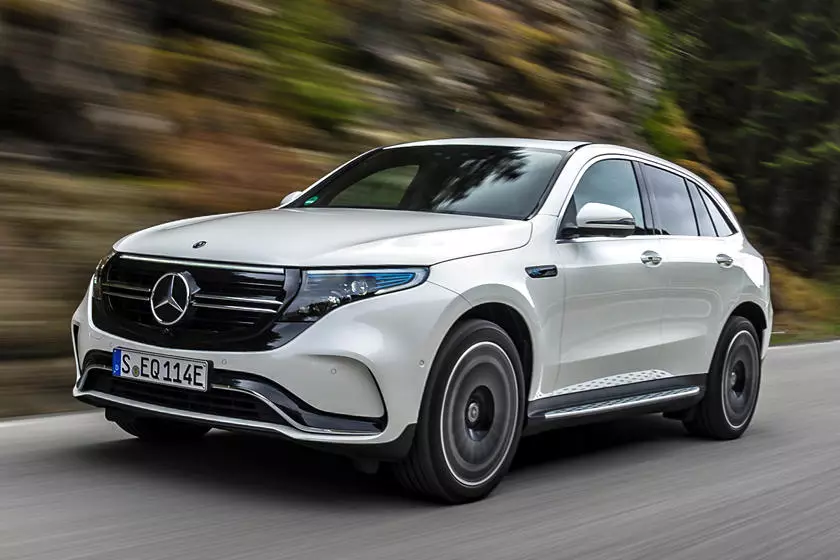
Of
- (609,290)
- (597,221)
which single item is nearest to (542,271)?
(597,221)

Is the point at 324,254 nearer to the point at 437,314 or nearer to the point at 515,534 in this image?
the point at 437,314

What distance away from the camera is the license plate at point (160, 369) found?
5086 millimetres

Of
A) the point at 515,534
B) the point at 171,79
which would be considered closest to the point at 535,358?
the point at 515,534

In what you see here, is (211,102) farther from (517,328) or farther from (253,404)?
(253,404)

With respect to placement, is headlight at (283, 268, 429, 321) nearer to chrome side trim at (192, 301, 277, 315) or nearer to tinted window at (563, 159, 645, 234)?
chrome side trim at (192, 301, 277, 315)

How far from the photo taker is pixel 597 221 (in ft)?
20.0

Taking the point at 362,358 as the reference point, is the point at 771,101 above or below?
below

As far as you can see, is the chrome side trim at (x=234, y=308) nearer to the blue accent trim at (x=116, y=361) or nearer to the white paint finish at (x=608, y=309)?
the blue accent trim at (x=116, y=361)

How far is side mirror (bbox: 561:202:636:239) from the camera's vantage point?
6.09m

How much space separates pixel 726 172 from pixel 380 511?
24.2 m

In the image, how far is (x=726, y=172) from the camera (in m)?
28.2

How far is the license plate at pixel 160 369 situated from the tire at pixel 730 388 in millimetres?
3636

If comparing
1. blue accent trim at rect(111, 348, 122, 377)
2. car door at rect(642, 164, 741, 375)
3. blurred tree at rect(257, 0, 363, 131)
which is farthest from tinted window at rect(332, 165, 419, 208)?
blurred tree at rect(257, 0, 363, 131)

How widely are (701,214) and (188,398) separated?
3839 millimetres
